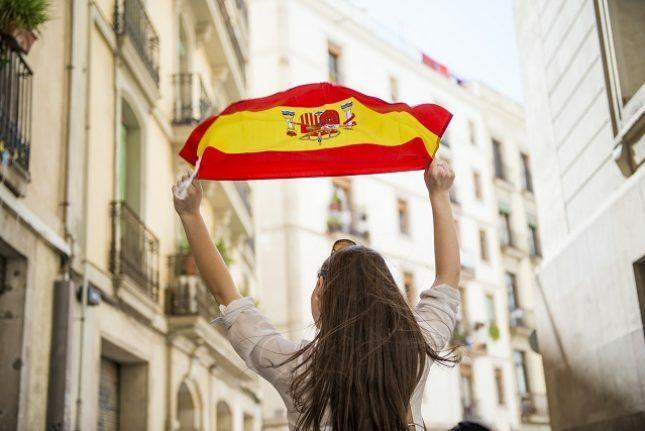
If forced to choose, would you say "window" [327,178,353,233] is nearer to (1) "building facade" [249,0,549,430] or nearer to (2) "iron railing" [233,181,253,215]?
(1) "building facade" [249,0,549,430]

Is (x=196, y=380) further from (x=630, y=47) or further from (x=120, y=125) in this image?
(x=630, y=47)

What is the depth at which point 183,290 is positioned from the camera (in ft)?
49.7

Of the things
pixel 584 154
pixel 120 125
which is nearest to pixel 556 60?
pixel 584 154

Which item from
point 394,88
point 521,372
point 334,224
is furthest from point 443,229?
point 521,372

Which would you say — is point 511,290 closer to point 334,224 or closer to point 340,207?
point 340,207

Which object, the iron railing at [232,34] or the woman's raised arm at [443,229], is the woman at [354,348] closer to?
the woman's raised arm at [443,229]

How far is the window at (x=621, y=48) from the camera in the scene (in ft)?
27.8

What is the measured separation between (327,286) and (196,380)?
14789mm

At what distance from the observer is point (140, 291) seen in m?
13.3

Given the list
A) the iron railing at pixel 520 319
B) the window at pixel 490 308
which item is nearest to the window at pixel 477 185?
the window at pixel 490 308

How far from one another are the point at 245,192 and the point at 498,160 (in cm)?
1977

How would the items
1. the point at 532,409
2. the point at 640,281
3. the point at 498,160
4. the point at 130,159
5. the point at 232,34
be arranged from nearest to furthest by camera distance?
the point at 640,281
the point at 130,159
the point at 232,34
the point at 532,409
the point at 498,160

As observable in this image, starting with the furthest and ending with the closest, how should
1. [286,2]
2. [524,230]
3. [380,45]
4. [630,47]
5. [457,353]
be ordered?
[524,230]
[380,45]
[286,2]
[630,47]
[457,353]

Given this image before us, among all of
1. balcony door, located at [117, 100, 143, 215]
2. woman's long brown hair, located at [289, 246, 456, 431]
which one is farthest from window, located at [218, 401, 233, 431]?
woman's long brown hair, located at [289, 246, 456, 431]
